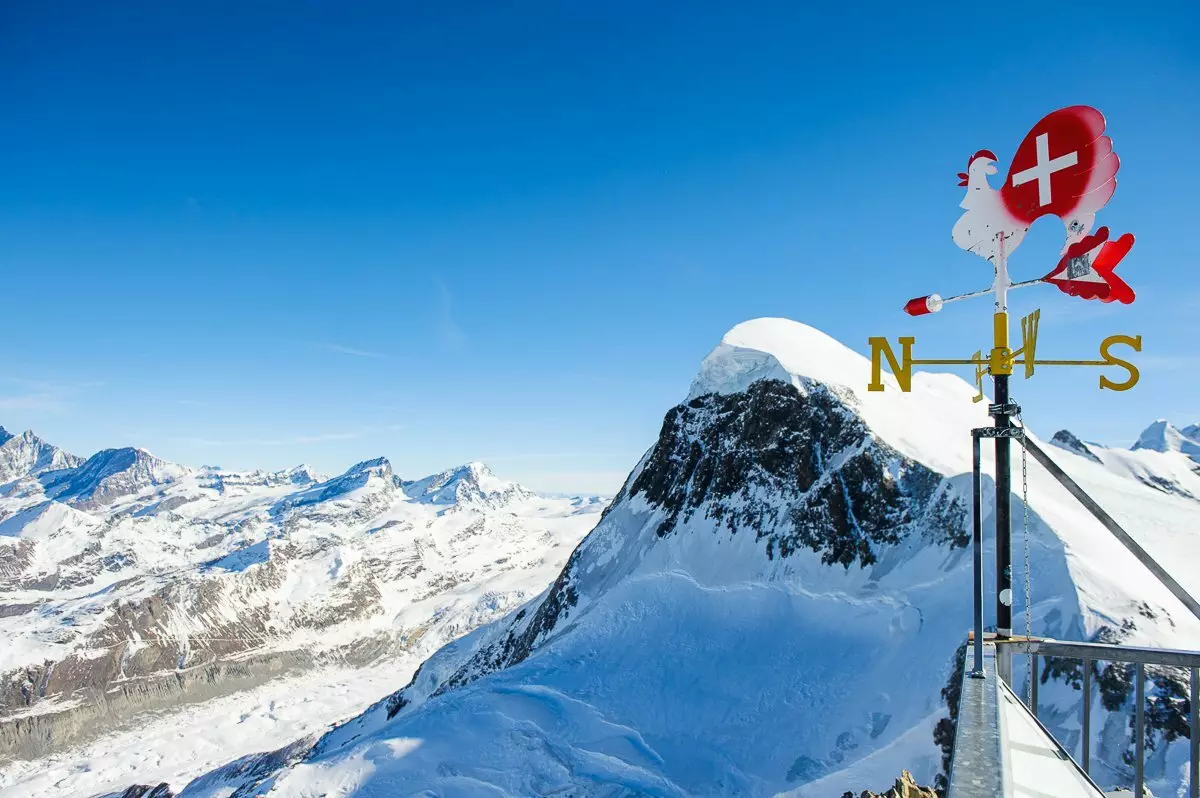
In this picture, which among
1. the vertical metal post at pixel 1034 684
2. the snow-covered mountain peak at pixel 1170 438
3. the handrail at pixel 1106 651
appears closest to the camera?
the handrail at pixel 1106 651

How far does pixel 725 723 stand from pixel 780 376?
2553 centimetres

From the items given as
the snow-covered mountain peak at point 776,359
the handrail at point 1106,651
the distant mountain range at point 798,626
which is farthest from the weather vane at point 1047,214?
the snow-covered mountain peak at point 776,359

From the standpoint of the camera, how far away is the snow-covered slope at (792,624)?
2531cm

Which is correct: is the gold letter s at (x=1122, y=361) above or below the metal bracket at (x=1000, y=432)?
above

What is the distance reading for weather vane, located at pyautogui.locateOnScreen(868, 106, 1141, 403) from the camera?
697 centimetres

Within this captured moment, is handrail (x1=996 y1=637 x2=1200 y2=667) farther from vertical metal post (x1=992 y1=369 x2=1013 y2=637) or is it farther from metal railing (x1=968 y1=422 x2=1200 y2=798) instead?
vertical metal post (x1=992 y1=369 x2=1013 y2=637)

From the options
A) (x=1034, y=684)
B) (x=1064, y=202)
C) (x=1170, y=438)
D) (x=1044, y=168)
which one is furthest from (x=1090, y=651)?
(x=1170, y=438)

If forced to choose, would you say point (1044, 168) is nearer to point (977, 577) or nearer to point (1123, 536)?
A: point (1123, 536)

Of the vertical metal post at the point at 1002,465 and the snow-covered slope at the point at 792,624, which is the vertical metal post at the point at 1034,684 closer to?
the vertical metal post at the point at 1002,465

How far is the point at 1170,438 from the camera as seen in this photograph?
144 meters

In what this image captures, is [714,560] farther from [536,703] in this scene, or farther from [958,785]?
[958,785]

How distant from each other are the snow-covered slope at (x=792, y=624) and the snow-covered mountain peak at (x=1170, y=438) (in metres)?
136

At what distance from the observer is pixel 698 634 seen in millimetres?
36469

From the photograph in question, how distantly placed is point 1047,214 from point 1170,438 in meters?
186
